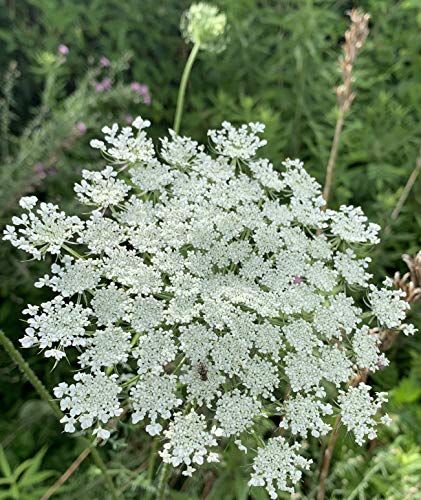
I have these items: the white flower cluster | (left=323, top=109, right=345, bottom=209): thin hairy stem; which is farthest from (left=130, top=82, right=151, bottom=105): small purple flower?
the white flower cluster

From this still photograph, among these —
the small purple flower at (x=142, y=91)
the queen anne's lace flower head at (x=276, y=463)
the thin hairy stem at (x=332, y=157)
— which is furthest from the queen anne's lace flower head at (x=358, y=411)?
the small purple flower at (x=142, y=91)

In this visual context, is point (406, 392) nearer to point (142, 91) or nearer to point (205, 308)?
point (205, 308)

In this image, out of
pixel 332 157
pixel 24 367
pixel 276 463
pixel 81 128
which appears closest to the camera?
pixel 276 463

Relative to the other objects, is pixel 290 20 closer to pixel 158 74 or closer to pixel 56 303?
pixel 158 74

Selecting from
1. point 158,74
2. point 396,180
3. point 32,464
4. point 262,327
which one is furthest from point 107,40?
point 262,327

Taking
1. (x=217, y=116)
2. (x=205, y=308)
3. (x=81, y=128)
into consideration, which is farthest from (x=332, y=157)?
(x=81, y=128)

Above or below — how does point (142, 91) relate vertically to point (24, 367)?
above

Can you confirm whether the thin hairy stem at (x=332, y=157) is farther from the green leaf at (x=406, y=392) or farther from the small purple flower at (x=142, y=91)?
the small purple flower at (x=142, y=91)
